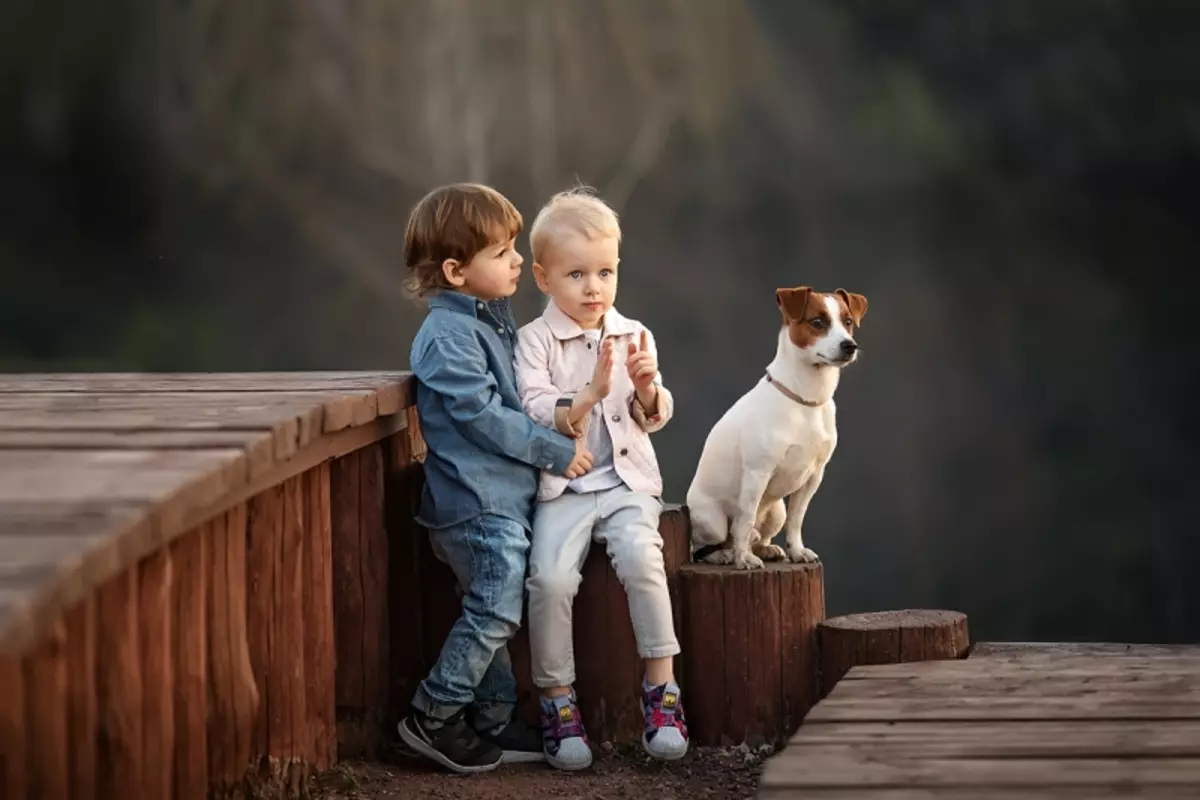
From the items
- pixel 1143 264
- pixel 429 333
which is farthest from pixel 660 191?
pixel 429 333

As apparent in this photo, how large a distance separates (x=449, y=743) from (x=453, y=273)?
3.48ft

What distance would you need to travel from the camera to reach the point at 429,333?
Result: 12.6ft

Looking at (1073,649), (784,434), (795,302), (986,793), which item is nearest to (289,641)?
(784,434)

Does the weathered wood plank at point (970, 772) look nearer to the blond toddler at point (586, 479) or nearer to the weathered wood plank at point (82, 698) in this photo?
the weathered wood plank at point (82, 698)

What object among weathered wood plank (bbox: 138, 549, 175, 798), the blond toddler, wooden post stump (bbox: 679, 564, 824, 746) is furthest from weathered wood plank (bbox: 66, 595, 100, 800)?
wooden post stump (bbox: 679, 564, 824, 746)

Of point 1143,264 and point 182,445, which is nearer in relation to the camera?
point 182,445

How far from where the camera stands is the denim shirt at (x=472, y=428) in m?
3.75

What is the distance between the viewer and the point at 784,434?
3959 mm

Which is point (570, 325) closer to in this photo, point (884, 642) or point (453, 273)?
point (453, 273)

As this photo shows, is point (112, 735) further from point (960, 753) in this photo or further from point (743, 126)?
point (743, 126)

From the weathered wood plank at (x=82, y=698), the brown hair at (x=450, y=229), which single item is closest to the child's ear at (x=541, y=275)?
the brown hair at (x=450, y=229)

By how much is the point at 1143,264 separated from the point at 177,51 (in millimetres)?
4865

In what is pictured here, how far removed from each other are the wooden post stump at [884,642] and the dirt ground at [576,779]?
0.27 meters

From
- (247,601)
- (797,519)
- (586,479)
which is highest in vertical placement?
(586,479)
